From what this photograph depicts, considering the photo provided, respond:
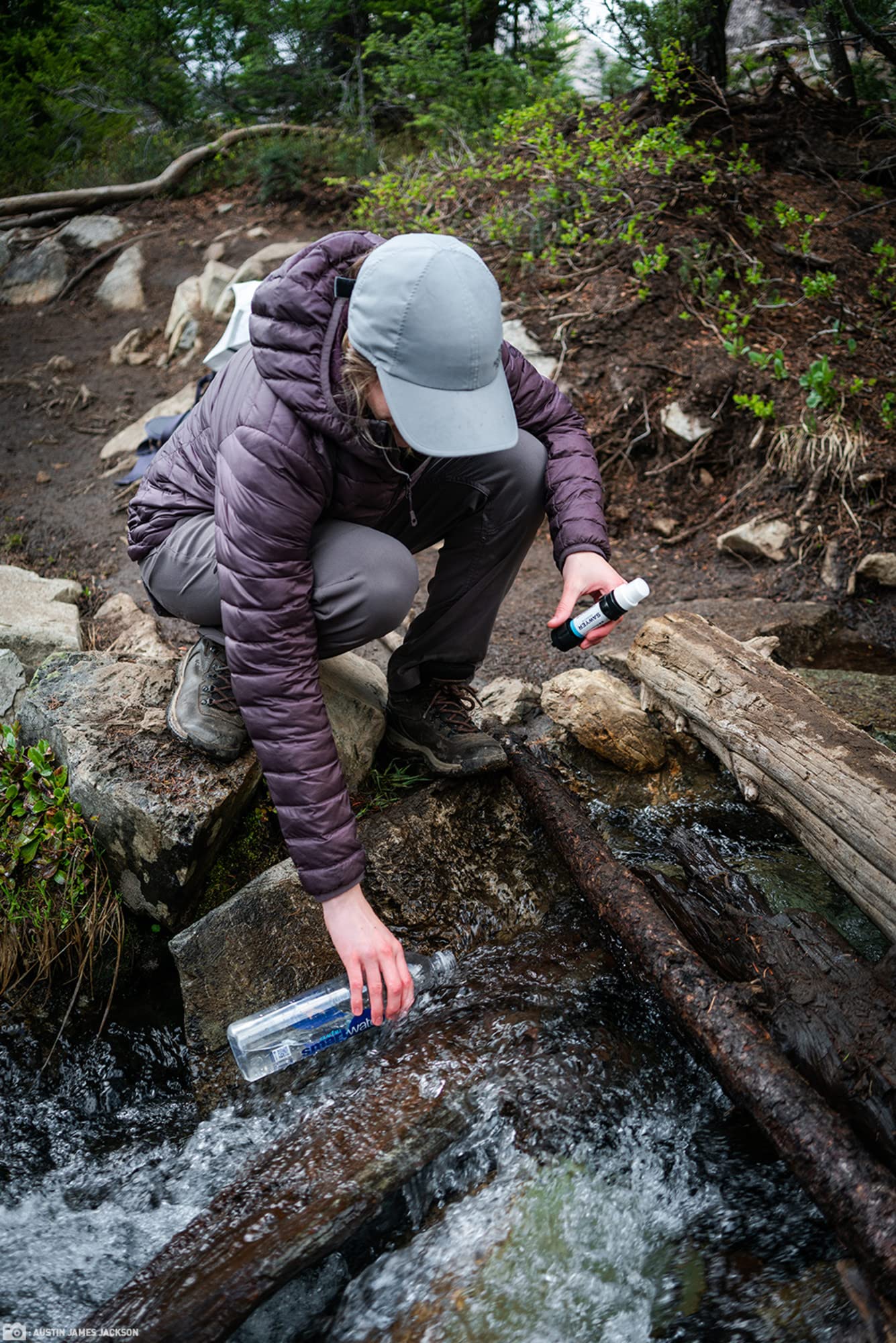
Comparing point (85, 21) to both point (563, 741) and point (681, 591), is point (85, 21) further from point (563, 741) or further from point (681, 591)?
point (563, 741)

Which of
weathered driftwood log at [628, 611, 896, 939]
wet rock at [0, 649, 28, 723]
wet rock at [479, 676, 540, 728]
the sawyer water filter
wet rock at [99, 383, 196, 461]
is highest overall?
the sawyer water filter

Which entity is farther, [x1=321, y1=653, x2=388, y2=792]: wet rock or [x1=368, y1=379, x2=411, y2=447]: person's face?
[x1=321, y1=653, x2=388, y2=792]: wet rock

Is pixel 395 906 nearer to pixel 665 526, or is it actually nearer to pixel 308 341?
pixel 308 341

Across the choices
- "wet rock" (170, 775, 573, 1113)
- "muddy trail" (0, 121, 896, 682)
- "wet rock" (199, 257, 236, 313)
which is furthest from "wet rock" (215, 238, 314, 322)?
"wet rock" (170, 775, 573, 1113)

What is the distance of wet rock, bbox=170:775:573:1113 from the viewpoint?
258 centimetres

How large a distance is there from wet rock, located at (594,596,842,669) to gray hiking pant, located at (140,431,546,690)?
52.1 inches

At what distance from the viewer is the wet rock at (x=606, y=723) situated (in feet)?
11.1

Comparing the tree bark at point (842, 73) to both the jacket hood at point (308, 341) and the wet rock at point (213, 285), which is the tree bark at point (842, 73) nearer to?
the wet rock at point (213, 285)

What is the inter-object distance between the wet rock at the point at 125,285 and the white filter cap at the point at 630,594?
8.30 meters

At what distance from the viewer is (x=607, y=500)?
5469 mm

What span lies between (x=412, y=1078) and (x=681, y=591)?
3.44m

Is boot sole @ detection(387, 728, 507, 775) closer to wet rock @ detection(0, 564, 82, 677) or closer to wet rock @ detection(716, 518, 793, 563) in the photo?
wet rock @ detection(0, 564, 82, 677)

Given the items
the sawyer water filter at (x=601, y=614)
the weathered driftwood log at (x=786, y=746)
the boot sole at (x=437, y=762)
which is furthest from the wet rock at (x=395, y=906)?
the sawyer water filter at (x=601, y=614)

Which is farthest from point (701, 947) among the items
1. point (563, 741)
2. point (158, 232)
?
point (158, 232)
